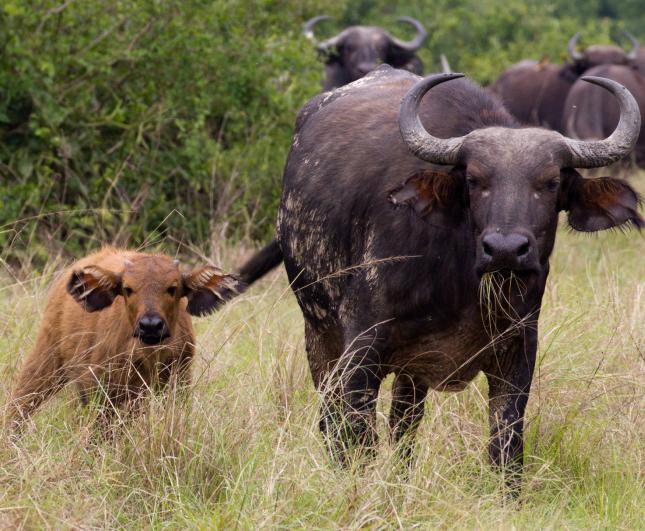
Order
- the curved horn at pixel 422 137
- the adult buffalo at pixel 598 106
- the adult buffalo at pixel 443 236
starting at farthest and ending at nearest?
the adult buffalo at pixel 598 106 → the curved horn at pixel 422 137 → the adult buffalo at pixel 443 236

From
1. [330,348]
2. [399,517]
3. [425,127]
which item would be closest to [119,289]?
[330,348]

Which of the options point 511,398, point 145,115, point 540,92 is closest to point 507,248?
point 511,398

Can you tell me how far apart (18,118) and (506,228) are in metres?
5.98

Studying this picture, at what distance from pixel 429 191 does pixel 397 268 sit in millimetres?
354

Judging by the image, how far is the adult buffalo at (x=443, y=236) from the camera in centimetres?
479

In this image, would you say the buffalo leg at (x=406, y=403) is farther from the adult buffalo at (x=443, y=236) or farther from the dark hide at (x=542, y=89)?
the dark hide at (x=542, y=89)

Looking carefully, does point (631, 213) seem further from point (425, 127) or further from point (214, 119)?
point (214, 119)

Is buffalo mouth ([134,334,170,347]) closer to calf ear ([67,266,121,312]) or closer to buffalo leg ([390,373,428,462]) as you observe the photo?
calf ear ([67,266,121,312])

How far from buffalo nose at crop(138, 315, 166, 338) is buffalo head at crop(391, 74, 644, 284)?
1.16m

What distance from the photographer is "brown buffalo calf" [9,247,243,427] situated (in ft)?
18.8

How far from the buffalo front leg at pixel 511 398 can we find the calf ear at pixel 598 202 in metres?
0.52

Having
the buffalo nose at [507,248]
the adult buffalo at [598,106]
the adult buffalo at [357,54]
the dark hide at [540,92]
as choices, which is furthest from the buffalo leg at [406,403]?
the dark hide at [540,92]

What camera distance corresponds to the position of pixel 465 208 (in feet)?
16.6

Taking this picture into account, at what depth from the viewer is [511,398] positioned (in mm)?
5289
